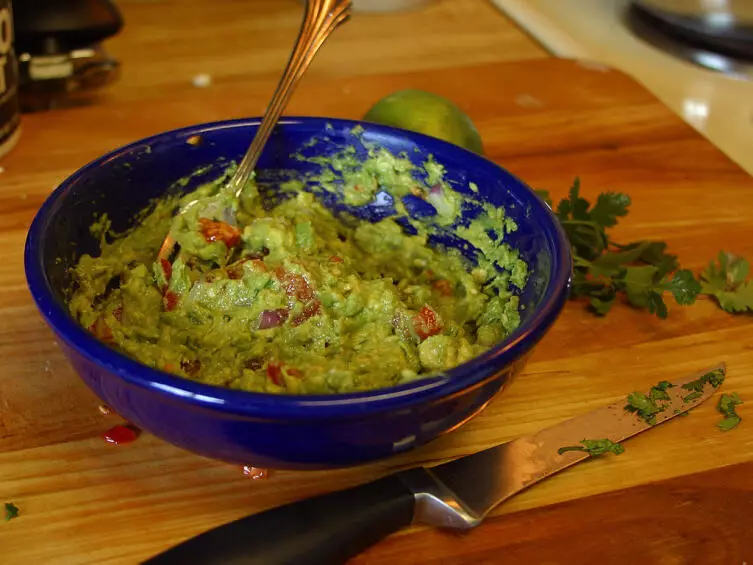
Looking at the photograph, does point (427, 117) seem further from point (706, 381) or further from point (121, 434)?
point (121, 434)

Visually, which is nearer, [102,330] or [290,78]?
[102,330]

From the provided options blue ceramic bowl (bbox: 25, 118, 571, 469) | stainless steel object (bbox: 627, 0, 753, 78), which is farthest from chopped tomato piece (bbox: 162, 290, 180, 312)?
stainless steel object (bbox: 627, 0, 753, 78)

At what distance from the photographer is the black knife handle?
79 centimetres

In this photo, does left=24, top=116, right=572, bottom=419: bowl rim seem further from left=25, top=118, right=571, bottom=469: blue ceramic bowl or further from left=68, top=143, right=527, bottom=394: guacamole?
left=68, top=143, right=527, bottom=394: guacamole

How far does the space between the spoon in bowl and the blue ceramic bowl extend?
4.7 inches

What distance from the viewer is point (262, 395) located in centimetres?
75

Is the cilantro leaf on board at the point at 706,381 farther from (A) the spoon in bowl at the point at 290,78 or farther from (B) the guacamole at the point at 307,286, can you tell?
(A) the spoon in bowl at the point at 290,78

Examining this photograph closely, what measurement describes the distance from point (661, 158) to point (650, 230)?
28 centimetres

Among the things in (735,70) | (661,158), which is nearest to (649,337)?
(661,158)

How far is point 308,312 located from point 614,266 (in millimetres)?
499

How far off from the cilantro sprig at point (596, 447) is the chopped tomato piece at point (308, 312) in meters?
0.33

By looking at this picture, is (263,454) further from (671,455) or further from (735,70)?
(735,70)

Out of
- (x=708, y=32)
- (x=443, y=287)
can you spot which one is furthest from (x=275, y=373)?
(x=708, y=32)

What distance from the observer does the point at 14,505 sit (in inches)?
35.3
